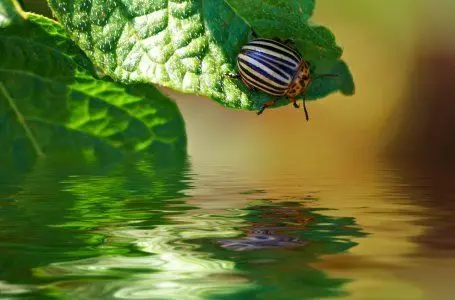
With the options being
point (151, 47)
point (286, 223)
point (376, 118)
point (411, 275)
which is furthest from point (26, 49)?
point (376, 118)

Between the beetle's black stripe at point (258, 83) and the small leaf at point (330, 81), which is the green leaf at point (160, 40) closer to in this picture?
the beetle's black stripe at point (258, 83)

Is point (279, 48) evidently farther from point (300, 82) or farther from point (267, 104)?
point (267, 104)

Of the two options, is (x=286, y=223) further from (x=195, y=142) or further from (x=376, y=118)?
(x=376, y=118)

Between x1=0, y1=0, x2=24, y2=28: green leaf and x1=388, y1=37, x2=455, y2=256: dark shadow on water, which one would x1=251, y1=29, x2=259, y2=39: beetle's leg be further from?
x1=388, y1=37, x2=455, y2=256: dark shadow on water

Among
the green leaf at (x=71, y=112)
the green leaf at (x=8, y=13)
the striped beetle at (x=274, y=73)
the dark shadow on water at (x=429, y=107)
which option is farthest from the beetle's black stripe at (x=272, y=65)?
the dark shadow on water at (x=429, y=107)

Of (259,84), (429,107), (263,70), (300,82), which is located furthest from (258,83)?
(429,107)

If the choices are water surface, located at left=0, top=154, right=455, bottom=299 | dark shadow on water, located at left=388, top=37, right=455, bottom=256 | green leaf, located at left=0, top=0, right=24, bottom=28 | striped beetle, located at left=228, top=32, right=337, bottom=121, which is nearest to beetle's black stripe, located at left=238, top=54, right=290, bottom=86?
striped beetle, located at left=228, top=32, right=337, bottom=121
